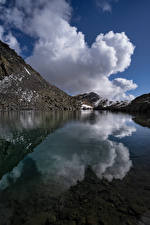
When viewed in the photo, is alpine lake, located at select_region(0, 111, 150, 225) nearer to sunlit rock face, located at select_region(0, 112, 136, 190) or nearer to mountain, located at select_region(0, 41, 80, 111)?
sunlit rock face, located at select_region(0, 112, 136, 190)

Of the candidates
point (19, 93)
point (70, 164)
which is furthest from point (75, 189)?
point (19, 93)

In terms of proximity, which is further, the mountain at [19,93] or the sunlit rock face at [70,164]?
the mountain at [19,93]

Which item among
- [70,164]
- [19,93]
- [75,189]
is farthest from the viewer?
[19,93]

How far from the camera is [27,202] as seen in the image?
716 cm

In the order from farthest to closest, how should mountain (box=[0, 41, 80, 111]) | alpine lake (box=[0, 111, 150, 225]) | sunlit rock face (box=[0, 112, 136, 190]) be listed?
mountain (box=[0, 41, 80, 111])
sunlit rock face (box=[0, 112, 136, 190])
alpine lake (box=[0, 111, 150, 225])

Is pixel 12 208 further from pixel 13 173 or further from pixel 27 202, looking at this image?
pixel 13 173

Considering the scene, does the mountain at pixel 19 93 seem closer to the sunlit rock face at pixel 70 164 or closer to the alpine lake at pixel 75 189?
the sunlit rock face at pixel 70 164

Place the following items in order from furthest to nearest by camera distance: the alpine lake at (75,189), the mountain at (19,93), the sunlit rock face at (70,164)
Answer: the mountain at (19,93) < the sunlit rock face at (70,164) < the alpine lake at (75,189)

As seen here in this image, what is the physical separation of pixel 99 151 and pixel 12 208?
11761 millimetres

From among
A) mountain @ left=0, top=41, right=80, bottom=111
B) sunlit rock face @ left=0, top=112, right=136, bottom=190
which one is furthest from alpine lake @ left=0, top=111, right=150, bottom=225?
mountain @ left=0, top=41, right=80, bottom=111

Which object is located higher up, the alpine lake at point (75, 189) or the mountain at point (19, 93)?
Answer: the mountain at point (19, 93)

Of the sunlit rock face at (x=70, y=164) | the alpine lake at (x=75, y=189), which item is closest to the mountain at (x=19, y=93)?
the sunlit rock face at (x=70, y=164)

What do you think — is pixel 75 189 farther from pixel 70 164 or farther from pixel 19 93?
pixel 19 93

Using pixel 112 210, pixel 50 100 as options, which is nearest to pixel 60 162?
pixel 112 210
